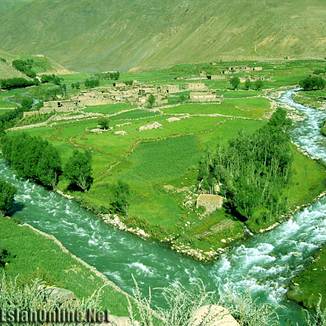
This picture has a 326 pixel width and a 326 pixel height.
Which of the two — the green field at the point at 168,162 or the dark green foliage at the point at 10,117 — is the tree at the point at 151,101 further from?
the dark green foliage at the point at 10,117

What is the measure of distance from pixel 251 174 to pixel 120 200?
15.9m

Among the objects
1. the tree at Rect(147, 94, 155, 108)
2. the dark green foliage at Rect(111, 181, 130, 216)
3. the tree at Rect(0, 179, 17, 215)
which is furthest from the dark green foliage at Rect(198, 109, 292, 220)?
the tree at Rect(147, 94, 155, 108)

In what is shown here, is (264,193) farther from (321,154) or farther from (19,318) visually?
(19,318)

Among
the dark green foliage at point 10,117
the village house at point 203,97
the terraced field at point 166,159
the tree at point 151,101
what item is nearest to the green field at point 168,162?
the terraced field at point 166,159

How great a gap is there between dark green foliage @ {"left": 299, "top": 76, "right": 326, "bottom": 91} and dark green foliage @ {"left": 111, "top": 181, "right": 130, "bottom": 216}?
110591mm

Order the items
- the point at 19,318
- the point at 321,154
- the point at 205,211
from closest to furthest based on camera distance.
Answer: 1. the point at 19,318
2. the point at 205,211
3. the point at 321,154

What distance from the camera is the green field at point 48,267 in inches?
1603

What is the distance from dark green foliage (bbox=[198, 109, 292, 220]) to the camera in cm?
5791

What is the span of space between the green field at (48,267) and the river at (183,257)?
244 cm

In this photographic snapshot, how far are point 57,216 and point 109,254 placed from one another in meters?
13.6

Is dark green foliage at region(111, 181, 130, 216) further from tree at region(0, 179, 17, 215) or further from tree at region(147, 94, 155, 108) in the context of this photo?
tree at region(147, 94, 155, 108)

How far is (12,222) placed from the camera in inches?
2251

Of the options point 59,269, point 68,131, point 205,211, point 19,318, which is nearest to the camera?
point 19,318

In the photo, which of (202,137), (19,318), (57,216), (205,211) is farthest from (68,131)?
(19,318)
